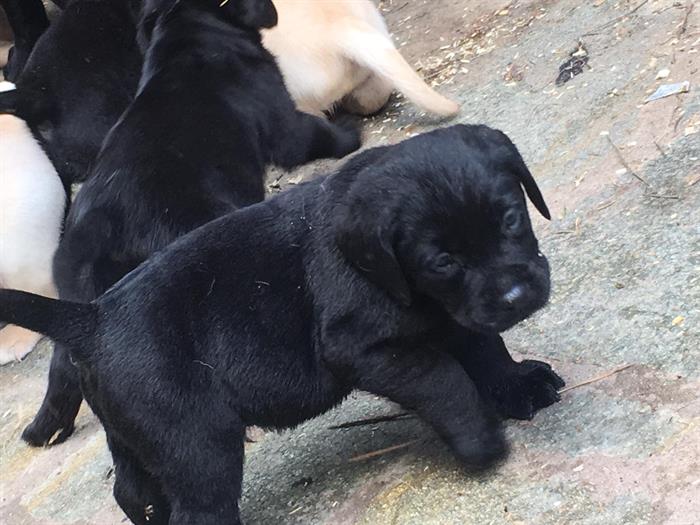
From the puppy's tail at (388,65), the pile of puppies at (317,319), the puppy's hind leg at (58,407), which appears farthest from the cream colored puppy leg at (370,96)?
the pile of puppies at (317,319)

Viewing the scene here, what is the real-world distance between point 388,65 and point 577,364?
2.58 metres

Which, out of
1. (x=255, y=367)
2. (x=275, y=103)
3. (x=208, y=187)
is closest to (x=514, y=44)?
(x=275, y=103)

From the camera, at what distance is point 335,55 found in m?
5.48

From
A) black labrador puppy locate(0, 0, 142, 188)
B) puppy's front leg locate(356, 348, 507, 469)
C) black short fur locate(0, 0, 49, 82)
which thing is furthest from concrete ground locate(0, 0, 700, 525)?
black short fur locate(0, 0, 49, 82)

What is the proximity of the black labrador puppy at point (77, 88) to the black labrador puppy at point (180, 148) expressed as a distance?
41cm

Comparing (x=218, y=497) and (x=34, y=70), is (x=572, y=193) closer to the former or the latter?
(x=218, y=497)

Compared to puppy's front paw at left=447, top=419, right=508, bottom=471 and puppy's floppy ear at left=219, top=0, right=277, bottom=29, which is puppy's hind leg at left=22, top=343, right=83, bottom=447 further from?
puppy's front paw at left=447, top=419, right=508, bottom=471

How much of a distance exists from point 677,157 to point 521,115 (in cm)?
113

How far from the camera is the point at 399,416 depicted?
328 cm

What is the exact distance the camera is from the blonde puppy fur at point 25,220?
5.02 m

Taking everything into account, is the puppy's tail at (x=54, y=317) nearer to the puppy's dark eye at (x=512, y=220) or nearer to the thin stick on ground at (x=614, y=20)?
the puppy's dark eye at (x=512, y=220)

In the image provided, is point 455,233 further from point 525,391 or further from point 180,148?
point 180,148

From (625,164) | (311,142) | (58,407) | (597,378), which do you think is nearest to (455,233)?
(597,378)

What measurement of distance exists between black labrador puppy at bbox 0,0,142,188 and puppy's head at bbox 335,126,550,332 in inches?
120
